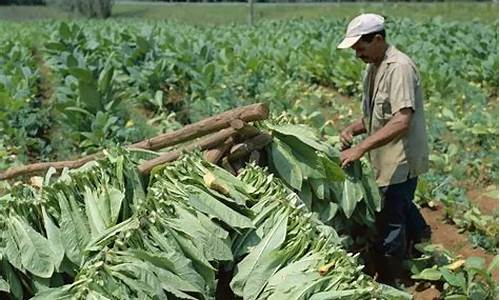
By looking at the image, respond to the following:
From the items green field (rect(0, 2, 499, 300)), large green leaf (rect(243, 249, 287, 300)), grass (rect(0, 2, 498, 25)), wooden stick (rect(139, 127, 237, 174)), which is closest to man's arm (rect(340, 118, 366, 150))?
green field (rect(0, 2, 499, 300))

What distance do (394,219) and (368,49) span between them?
1017mm

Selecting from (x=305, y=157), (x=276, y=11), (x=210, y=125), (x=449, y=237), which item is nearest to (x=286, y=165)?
(x=305, y=157)

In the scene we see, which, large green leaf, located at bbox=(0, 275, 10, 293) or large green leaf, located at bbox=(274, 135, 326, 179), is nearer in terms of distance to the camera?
large green leaf, located at bbox=(0, 275, 10, 293)

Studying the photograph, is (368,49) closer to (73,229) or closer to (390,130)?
(390,130)

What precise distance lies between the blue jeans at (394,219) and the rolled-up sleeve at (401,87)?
53cm

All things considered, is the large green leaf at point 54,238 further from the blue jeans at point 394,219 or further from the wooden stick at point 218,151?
the blue jeans at point 394,219

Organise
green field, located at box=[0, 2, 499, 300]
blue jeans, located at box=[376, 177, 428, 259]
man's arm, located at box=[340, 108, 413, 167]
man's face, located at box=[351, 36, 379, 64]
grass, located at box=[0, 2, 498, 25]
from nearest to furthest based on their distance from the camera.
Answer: green field, located at box=[0, 2, 499, 300] → man's arm, located at box=[340, 108, 413, 167] → man's face, located at box=[351, 36, 379, 64] → blue jeans, located at box=[376, 177, 428, 259] → grass, located at box=[0, 2, 498, 25]

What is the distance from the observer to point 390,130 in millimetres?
4453

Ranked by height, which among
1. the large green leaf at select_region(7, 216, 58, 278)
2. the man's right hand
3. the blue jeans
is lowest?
the blue jeans

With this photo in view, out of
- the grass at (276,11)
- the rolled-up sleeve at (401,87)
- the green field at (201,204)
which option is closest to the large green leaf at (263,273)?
the green field at (201,204)

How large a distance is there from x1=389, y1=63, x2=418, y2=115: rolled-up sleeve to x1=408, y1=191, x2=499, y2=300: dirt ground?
3.54 feet

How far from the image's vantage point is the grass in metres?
29.1

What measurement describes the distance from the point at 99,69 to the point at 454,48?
6.05 meters

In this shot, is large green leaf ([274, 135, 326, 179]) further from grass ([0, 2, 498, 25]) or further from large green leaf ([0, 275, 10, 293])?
grass ([0, 2, 498, 25])
